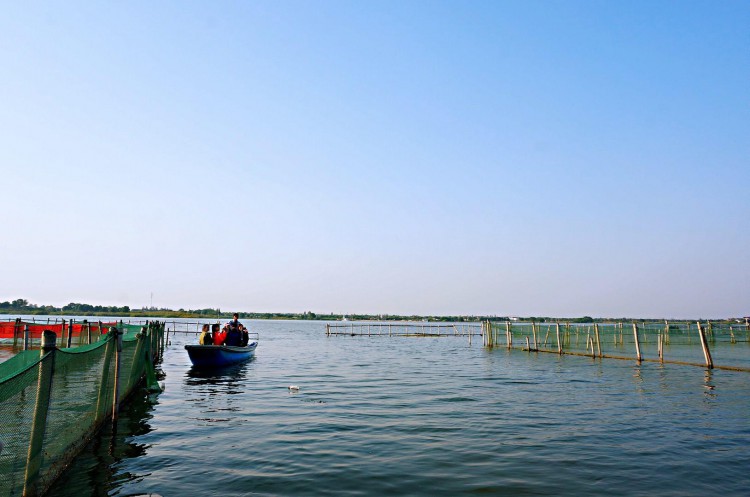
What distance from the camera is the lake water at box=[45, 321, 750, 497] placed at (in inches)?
335

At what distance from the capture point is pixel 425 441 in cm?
1145

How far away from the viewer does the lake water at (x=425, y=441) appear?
851 centimetres

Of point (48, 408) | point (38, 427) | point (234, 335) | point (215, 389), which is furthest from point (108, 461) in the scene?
point (234, 335)

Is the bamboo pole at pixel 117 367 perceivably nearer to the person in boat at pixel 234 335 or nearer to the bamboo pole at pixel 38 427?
the bamboo pole at pixel 38 427

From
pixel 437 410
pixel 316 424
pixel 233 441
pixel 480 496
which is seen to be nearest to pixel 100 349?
pixel 233 441

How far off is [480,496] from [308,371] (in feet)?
67.7

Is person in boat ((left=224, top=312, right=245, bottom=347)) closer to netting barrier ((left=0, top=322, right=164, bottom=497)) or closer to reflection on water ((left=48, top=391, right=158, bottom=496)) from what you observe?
reflection on water ((left=48, top=391, right=158, bottom=496))

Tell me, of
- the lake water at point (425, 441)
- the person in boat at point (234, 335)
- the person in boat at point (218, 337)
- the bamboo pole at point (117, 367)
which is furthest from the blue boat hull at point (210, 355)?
the bamboo pole at point (117, 367)

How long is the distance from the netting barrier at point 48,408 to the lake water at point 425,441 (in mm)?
701

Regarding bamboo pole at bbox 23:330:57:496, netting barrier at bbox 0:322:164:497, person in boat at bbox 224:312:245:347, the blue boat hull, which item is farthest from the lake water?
person in boat at bbox 224:312:245:347

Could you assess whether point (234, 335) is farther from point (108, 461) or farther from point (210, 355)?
point (108, 461)

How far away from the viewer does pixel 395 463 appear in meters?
9.77

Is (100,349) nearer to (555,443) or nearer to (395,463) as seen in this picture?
(395,463)

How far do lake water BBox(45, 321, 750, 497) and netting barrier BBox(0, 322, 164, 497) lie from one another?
70 cm
